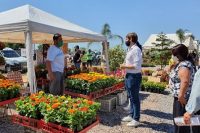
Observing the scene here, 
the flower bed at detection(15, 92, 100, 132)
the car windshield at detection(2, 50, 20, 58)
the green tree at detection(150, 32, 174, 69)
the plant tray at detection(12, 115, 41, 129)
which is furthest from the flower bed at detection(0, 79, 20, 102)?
the green tree at detection(150, 32, 174, 69)

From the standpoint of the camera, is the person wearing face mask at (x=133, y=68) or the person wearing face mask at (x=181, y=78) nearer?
the person wearing face mask at (x=181, y=78)

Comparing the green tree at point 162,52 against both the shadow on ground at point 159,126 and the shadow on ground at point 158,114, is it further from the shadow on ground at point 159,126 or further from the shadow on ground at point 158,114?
the shadow on ground at point 159,126

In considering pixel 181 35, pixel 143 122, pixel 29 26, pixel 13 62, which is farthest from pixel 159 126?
pixel 181 35

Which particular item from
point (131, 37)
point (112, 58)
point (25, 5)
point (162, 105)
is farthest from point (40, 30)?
point (112, 58)

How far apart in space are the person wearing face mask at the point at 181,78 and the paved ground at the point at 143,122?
5.88ft

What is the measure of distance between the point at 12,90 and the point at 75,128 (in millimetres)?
2355

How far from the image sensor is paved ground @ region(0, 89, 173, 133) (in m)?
5.99

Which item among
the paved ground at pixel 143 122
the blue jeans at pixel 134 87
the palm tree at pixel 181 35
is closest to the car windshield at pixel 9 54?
the paved ground at pixel 143 122

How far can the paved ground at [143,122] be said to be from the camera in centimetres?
599

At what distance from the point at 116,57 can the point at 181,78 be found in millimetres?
13005

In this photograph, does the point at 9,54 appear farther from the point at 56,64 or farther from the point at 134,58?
the point at 134,58

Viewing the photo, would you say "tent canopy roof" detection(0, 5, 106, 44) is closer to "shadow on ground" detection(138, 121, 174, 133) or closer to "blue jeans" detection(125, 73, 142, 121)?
"blue jeans" detection(125, 73, 142, 121)

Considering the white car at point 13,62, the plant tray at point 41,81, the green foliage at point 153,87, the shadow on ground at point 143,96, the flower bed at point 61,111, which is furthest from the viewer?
the white car at point 13,62

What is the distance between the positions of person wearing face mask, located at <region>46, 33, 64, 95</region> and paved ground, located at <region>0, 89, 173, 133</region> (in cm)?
109
